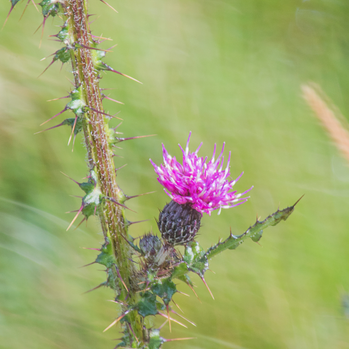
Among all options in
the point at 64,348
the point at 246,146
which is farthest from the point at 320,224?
the point at 64,348

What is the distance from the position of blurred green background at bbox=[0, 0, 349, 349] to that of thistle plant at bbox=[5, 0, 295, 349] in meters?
1.19

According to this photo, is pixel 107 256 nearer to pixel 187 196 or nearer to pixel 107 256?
pixel 107 256

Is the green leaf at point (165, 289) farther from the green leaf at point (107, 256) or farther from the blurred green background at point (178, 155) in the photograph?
the blurred green background at point (178, 155)

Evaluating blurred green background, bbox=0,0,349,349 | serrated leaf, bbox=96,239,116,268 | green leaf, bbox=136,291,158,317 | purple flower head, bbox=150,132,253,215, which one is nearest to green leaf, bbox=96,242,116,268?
serrated leaf, bbox=96,239,116,268

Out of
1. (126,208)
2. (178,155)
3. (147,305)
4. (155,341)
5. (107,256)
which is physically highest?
(178,155)

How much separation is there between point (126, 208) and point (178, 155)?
1.70 m

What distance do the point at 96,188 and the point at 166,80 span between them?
2.24 metres

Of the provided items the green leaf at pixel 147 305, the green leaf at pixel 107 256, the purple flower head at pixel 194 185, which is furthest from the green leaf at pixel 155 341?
the purple flower head at pixel 194 185

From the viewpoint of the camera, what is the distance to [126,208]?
159 cm

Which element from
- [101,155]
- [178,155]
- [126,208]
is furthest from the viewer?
[178,155]

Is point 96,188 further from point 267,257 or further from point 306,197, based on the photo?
point 306,197

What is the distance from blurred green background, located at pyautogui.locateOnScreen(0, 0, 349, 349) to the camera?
8.68 ft

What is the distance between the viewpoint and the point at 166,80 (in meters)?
3.46

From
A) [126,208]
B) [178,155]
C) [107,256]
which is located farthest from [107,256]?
[178,155]
